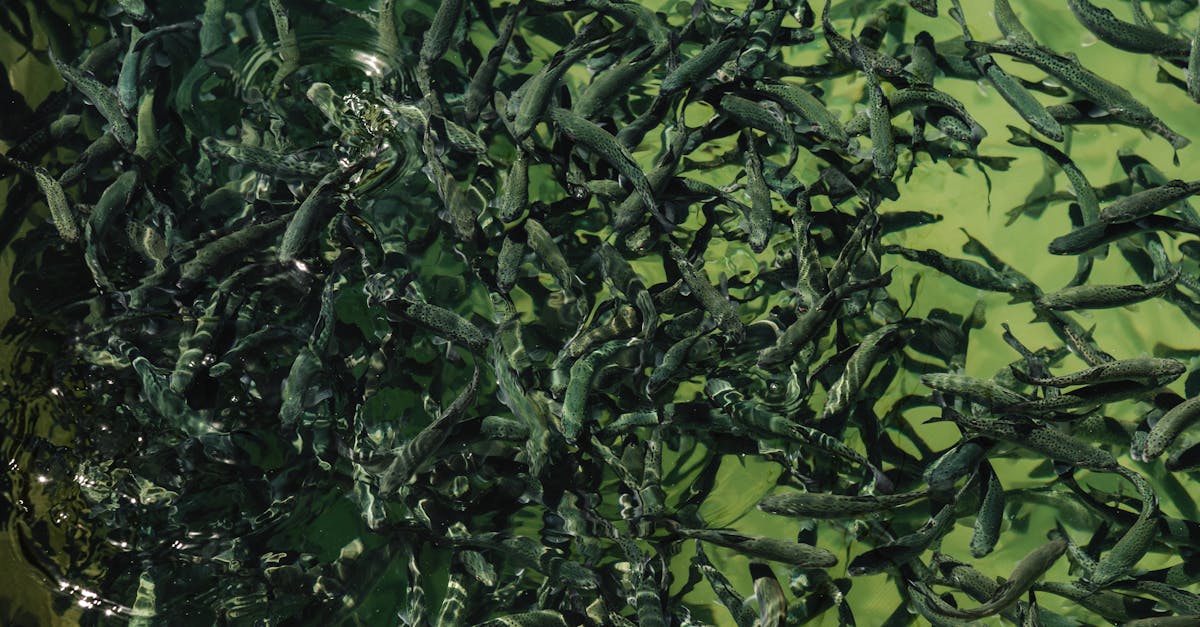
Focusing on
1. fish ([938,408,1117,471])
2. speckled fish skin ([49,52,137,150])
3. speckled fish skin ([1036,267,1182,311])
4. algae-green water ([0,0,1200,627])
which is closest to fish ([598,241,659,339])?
algae-green water ([0,0,1200,627])

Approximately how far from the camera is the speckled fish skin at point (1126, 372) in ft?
2.97

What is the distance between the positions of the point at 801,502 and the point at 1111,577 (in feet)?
1.08

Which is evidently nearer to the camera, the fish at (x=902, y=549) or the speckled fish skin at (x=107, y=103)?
the fish at (x=902, y=549)

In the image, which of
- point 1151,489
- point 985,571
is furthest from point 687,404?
point 1151,489

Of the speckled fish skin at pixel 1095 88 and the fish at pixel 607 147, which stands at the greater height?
the speckled fish skin at pixel 1095 88

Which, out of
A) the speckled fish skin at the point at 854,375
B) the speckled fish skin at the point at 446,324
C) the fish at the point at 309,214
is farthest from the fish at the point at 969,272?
the fish at the point at 309,214

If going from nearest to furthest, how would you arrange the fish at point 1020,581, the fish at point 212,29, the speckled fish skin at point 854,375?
the fish at point 1020,581 → the speckled fish skin at point 854,375 → the fish at point 212,29

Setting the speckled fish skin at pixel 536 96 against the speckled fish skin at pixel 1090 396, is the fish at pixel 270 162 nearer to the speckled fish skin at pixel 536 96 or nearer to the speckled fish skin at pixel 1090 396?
the speckled fish skin at pixel 536 96

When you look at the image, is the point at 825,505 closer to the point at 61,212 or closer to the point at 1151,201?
the point at 1151,201

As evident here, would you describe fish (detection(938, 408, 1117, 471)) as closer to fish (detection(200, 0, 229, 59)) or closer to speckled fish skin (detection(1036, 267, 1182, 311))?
speckled fish skin (detection(1036, 267, 1182, 311))

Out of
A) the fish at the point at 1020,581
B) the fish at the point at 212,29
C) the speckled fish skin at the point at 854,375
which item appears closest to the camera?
the fish at the point at 1020,581

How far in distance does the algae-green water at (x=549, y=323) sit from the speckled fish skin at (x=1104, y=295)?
35 mm

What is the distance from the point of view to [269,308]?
1.00 metres

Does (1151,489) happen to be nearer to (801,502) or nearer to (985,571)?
(985,571)
